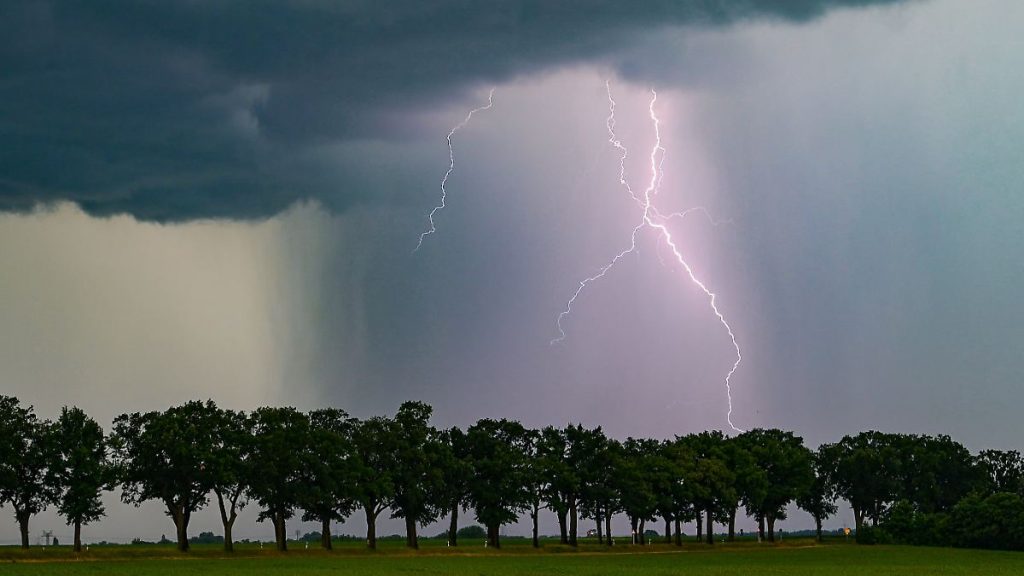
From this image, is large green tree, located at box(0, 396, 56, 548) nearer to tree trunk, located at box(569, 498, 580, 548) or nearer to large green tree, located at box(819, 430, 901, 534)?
tree trunk, located at box(569, 498, 580, 548)

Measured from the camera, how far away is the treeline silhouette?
109 metres

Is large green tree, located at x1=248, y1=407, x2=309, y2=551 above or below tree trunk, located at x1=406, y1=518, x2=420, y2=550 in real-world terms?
above

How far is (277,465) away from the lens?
118m

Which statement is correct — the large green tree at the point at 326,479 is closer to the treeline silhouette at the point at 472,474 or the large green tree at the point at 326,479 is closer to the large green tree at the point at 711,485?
the treeline silhouette at the point at 472,474

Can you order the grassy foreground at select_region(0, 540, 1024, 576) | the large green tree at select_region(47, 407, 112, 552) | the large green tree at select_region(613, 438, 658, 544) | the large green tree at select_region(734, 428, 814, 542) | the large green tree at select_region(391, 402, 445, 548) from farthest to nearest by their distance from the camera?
the large green tree at select_region(734, 428, 814, 542) < the large green tree at select_region(613, 438, 658, 544) < the large green tree at select_region(391, 402, 445, 548) < the large green tree at select_region(47, 407, 112, 552) < the grassy foreground at select_region(0, 540, 1024, 576)

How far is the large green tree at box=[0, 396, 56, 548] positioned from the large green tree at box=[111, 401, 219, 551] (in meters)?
6.95

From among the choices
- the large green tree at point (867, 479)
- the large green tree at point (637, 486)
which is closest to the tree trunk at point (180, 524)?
the large green tree at point (637, 486)

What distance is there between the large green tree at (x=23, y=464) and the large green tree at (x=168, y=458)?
695 cm

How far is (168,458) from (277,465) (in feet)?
37.3

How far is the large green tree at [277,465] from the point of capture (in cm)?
11638

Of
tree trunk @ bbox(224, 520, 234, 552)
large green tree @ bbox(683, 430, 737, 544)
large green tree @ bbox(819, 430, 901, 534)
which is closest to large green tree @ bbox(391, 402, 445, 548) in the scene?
tree trunk @ bbox(224, 520, 234, 552)

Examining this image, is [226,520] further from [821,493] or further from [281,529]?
[821,493]

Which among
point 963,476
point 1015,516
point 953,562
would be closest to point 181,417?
point 953,562

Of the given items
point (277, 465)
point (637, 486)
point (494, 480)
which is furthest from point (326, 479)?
point (637, 486)
